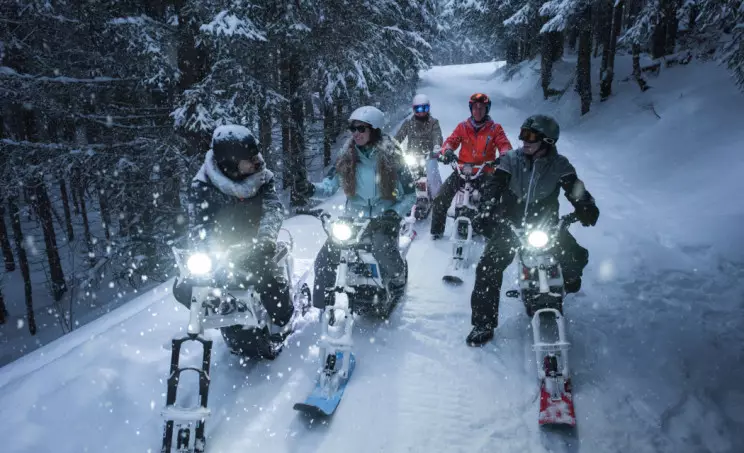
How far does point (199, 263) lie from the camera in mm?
3055

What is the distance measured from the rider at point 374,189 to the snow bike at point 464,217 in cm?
147

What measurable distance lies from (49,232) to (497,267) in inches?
650

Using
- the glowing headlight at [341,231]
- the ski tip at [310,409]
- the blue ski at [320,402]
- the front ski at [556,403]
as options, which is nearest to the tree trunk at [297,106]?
the glowing headlight at [341,231]

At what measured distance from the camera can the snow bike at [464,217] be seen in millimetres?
6016

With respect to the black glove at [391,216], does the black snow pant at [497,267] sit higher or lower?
lower

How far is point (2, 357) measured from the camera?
14320mm

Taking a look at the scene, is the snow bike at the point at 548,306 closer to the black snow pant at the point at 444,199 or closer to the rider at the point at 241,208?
the rider at the point at 241,208

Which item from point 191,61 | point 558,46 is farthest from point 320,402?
point 558,46

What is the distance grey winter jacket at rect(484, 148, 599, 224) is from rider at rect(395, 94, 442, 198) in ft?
11.8

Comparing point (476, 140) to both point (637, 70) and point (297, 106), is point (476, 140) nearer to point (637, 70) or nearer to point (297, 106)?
point (297, 106)

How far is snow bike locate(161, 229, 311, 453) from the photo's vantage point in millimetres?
2996

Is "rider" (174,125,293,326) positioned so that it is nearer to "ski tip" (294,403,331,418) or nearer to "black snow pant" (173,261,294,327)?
"black snow pant" (173,261,294,327)

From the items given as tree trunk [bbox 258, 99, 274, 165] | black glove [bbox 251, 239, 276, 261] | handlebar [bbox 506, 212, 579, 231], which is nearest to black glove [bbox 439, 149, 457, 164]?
handlebar [bbox 506, 212, 579, 231]

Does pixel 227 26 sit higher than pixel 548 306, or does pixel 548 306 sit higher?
pixel 227 26
